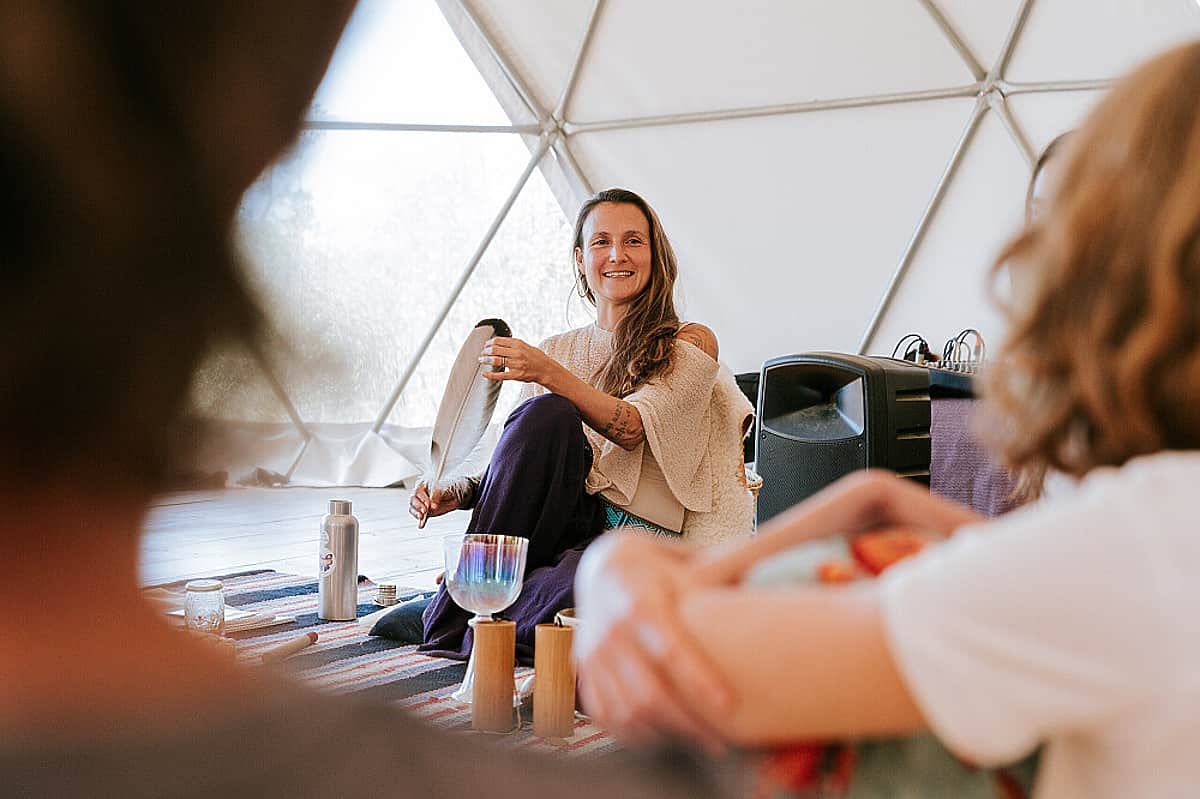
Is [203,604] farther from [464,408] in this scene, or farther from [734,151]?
[734,151]

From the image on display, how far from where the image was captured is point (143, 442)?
333 millimetres

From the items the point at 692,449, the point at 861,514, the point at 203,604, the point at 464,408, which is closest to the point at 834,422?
the point at 692,449

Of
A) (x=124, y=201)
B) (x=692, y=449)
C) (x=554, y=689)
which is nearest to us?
(x=124, y=201)

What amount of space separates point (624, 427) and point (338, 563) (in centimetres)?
81

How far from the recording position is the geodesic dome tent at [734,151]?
17.6ft

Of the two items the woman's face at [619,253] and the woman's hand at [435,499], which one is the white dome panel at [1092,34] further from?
the woman's hand at [435,499]

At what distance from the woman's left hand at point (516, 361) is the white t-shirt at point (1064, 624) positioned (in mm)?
2117

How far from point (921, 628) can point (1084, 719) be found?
9cm

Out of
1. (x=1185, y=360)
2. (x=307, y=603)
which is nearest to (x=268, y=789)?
(x=1185, y=360)

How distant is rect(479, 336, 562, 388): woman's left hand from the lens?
2.65m

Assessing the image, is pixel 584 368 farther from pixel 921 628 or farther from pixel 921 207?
pixel 921 207

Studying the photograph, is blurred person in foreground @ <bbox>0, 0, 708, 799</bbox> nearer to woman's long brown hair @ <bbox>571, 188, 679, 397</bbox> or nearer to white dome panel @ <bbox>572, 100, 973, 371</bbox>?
woman's long brown hair @ <bbox>571, 188, 679, 397</bbox>

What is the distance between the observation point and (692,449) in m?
2.96

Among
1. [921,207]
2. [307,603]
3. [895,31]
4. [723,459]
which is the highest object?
[895,31]
